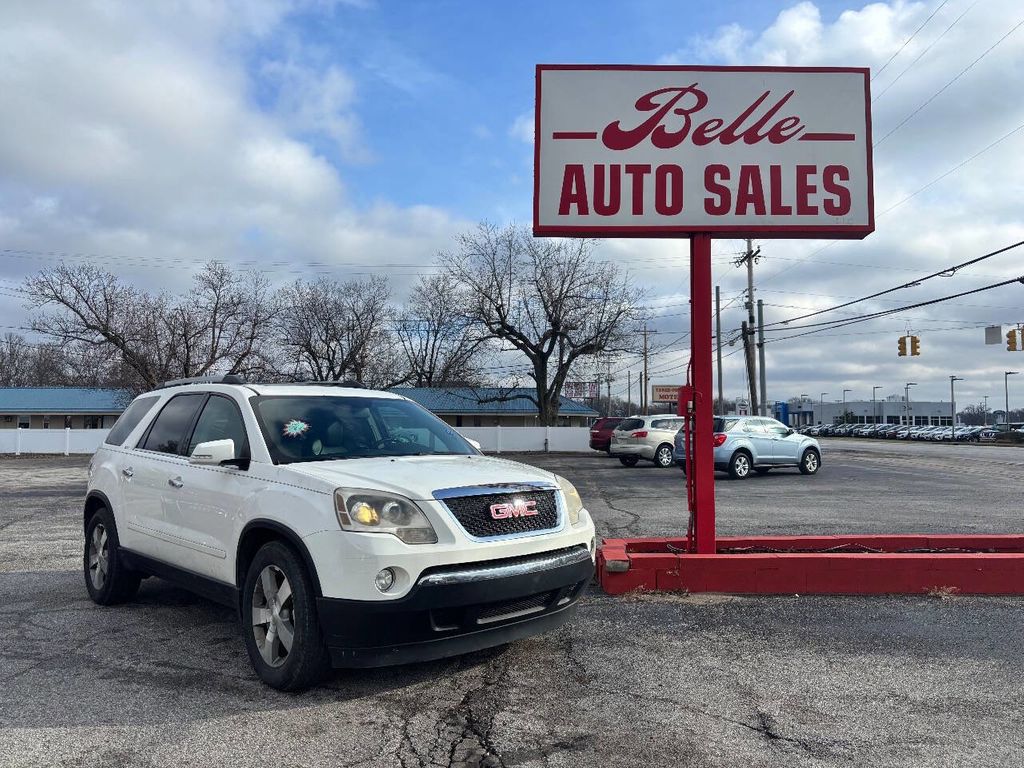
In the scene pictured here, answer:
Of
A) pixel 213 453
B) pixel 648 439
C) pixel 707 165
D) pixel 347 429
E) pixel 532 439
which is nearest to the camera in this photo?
pixel 213 453

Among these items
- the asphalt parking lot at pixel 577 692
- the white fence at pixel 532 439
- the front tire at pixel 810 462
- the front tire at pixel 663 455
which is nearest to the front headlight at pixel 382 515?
the asphalt parking lot at pixel 577 692

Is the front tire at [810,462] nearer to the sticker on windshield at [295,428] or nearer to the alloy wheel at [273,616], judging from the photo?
the sticker on windshield at [295,428]

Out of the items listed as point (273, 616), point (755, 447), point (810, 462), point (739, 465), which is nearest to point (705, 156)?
point (273, 616)

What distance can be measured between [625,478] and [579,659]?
16.2m

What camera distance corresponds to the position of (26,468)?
27.0m

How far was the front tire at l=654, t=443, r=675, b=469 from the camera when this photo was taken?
25484 millimetres

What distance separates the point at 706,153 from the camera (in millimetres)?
7414

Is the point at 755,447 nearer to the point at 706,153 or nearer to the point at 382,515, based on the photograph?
the point at 706,153

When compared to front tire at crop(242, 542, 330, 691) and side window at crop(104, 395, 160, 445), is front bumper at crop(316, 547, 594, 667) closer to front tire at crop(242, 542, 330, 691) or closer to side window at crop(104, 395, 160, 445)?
front tire at crop(242, 542, 330, 691)

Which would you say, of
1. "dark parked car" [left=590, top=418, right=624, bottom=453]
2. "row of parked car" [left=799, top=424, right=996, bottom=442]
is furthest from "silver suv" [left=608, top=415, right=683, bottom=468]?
"row of parked car" [left=799, top=424, right=996, bottom=442]

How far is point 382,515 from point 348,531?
0.62 ft

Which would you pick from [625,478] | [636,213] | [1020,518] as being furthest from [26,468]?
[1020,518]

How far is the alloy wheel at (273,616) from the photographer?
4266 mm

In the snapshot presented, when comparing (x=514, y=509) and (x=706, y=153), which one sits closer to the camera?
(x=514, y=509)
